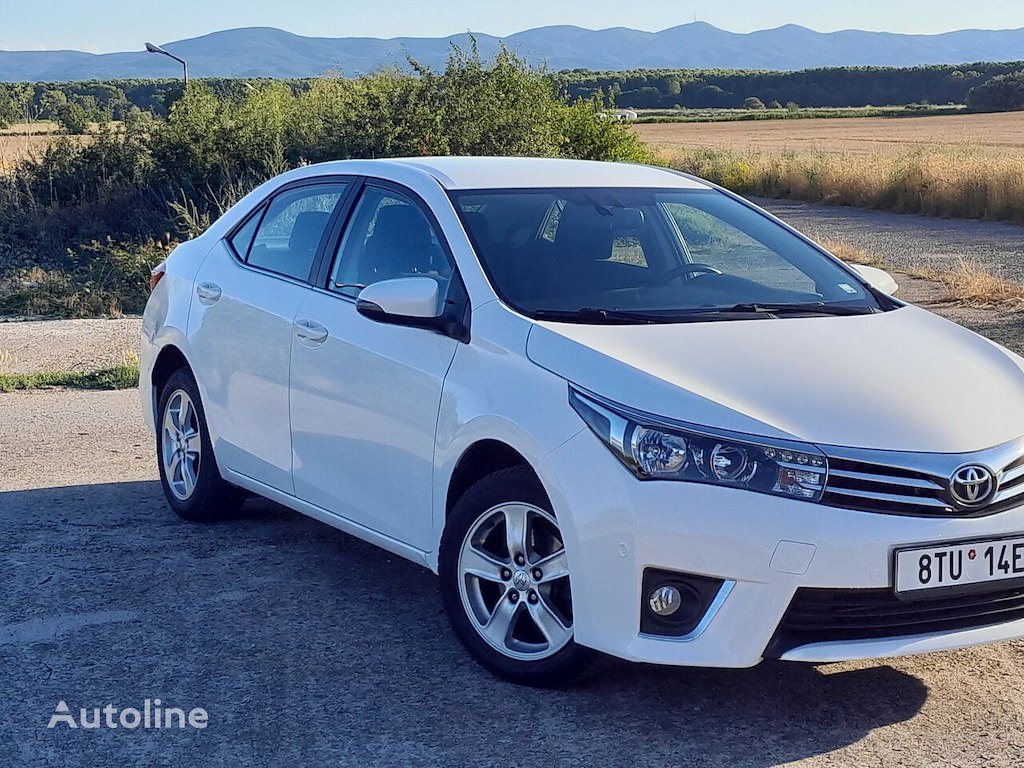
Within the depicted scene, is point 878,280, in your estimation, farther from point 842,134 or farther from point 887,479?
point 842,134

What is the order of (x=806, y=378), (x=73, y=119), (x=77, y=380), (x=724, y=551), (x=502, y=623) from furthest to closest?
(x=73, y=119) < (x=77, y=380) < (x=502, y=623) < (x=806, y=378) < (x=724, y=551)

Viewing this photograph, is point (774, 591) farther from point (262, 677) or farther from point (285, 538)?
point (285, 538)

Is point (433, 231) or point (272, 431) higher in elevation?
point (433, 231)

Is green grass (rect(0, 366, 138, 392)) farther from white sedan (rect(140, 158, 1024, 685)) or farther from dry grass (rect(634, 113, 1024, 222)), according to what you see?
dry grass (rect(634, 113, 1024, 222))

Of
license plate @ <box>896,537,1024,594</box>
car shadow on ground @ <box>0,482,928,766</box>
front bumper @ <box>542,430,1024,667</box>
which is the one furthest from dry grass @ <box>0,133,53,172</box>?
license plate @ <box>896,537,1024,594</box>

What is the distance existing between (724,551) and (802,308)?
1435mm

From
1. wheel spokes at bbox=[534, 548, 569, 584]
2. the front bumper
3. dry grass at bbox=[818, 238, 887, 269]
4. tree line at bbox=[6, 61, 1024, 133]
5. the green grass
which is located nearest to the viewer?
the front bumper

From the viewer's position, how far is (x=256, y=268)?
18.5ft

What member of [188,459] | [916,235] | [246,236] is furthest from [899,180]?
[188,459]

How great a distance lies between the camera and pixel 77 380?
9852mm

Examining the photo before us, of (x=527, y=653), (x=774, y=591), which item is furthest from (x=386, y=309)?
(x=774, y=591)

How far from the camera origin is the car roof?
5.03 meters

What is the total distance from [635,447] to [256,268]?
2546 mm

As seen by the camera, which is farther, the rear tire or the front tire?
the rear tire
